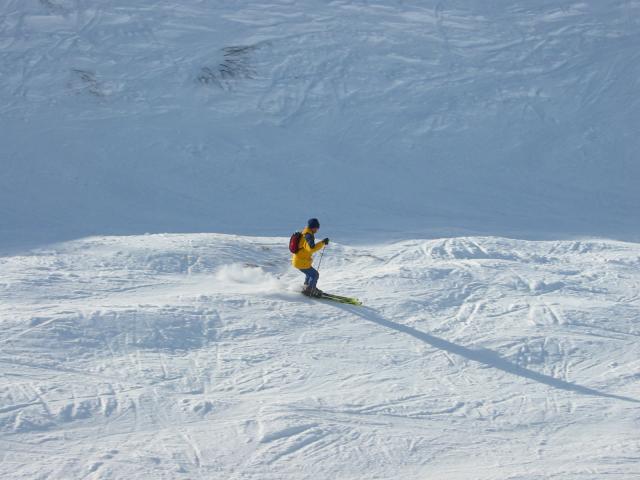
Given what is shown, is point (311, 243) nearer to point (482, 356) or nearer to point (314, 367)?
point (314, 367)

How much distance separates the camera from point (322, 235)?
17828mm

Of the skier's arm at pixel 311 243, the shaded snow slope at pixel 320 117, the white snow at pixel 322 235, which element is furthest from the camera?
the shaded snow slope at pixel 320 117

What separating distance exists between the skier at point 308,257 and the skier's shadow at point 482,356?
556 mm

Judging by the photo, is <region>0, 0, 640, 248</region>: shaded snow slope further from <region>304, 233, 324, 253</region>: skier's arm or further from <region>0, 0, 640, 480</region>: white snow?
<region>304, 233, 324, 253</region>: skier's arm

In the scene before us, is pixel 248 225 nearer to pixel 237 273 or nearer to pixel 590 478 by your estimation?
pixel 237 273

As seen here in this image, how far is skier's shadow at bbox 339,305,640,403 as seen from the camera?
9.23m

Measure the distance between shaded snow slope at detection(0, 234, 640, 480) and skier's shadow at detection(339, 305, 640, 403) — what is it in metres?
0.03

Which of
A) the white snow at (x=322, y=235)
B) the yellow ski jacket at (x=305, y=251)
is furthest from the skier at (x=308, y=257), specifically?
the white snow at (x=322, y=235)

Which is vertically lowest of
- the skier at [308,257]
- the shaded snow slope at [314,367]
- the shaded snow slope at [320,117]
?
the shaded snow slope at [314,367]

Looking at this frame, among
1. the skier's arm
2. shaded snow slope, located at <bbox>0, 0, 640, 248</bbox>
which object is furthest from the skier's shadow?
shaded snow slope, located at <bbox>0, 0, 640, 248</bbox>

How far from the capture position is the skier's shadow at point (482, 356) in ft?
30.3

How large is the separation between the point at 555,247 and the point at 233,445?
9.61 m

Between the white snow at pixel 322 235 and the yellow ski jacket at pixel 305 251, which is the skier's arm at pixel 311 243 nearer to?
the yellow ski jacket at pixel 305 251

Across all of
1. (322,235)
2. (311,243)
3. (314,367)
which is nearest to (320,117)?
(322,235)
